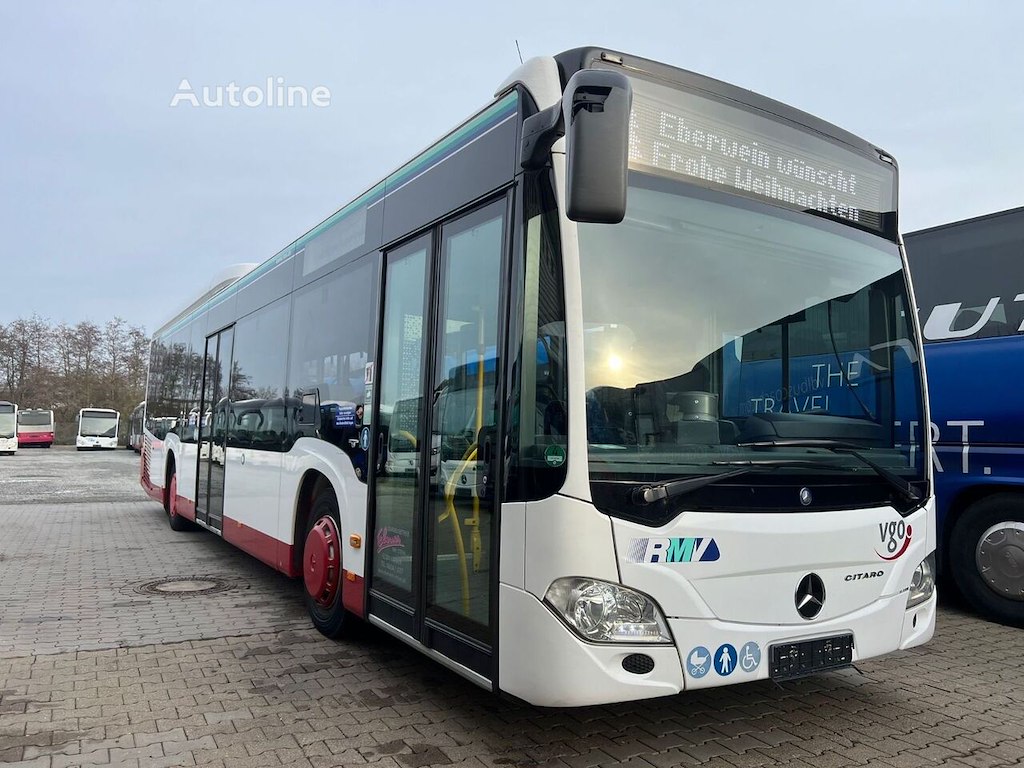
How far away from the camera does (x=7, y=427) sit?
39.8m

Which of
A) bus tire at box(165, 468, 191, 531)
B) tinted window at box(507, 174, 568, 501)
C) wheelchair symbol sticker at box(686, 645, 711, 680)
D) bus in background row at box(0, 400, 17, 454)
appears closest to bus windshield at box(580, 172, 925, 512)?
tinted window at box(507, 174, 568, 501)

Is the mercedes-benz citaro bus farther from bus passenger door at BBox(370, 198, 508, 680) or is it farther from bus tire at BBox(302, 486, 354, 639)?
bus tire at BBox(302, 486, 354, 639)

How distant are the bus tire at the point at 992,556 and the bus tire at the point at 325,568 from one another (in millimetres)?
4879

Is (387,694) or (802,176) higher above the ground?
(802,176)

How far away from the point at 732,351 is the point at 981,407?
3.92m

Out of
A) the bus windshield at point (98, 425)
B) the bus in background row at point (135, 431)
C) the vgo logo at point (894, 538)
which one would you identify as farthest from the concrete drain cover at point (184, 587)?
the bus windshield at point (98, 425)

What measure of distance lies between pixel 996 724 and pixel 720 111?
3.38m

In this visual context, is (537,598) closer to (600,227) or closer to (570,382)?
(570,382)

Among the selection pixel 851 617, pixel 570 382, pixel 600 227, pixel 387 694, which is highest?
pixel 600 227

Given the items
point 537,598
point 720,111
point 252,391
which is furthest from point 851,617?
point 252,391

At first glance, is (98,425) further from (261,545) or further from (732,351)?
(732,351)

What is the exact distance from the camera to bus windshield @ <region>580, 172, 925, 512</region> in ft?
11.0

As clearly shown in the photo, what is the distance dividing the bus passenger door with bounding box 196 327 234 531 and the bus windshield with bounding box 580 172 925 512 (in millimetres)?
5796

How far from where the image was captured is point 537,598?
3240 millimetres
